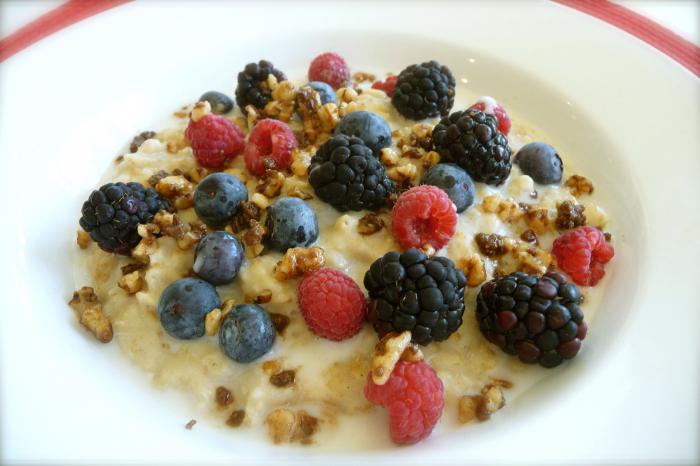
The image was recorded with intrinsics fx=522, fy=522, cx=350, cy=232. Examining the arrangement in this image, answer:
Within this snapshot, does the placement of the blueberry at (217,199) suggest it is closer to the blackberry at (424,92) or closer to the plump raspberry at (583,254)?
the blackberry at (424,92)

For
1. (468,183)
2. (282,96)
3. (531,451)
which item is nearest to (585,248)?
(468,183)

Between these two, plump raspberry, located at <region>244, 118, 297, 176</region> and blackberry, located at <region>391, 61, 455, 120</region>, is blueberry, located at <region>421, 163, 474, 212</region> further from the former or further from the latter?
plump raspberry, located at <region>244, 118, 297, 176</region>

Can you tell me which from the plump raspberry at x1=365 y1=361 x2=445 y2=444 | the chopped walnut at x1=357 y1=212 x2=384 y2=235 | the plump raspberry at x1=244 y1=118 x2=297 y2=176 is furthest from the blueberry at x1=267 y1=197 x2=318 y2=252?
the plump raspberry at x1=365 y1=361 x2=445 y2=444

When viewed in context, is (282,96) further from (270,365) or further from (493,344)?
(493,344)

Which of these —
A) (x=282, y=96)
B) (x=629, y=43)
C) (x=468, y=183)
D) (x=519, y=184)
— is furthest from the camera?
(x=629, y=43)

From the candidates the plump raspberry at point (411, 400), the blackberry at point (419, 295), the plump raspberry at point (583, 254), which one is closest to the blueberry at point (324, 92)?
the blackberry at point (419, 295)

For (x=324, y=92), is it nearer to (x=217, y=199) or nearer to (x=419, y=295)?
(x=217, y=199)

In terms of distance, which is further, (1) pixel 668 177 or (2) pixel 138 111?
(2) pixel 138 111
